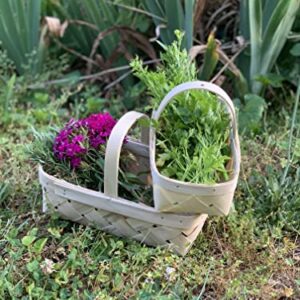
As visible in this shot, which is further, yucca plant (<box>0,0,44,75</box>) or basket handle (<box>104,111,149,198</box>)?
yucca plant (<box>0,0,44,75</box>)

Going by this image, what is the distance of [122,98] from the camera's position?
271 centimetres

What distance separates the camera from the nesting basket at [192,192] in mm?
1584

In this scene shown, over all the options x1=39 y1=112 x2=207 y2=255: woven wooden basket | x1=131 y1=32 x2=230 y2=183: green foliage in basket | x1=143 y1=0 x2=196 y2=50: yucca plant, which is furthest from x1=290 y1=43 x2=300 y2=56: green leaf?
x1=39 y1=112 x2=207 y2=255: woven wooden basket

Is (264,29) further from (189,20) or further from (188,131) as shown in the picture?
(188,131)

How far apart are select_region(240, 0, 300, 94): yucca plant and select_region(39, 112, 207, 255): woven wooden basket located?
772 millimetres

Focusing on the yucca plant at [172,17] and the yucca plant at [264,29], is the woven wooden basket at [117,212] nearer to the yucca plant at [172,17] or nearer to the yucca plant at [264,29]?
the yucca plant at [172,17]

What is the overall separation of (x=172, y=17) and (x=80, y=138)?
0.79 metres

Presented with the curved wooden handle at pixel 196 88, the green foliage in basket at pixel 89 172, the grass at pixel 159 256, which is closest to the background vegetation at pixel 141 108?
the grass at pixel 159 256

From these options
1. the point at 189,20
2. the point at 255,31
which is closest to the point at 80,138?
the point at 189,20

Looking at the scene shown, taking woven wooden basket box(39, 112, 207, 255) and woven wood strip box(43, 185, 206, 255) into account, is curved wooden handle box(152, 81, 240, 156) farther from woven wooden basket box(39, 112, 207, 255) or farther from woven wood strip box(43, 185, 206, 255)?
woven wood strip box(43, 185, 206, 255)

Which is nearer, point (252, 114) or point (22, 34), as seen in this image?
point (252, 114)

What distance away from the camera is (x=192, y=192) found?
62.4 inches

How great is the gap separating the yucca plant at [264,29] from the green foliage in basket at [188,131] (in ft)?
2.04

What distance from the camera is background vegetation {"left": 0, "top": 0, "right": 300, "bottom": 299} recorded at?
1.69 meters
